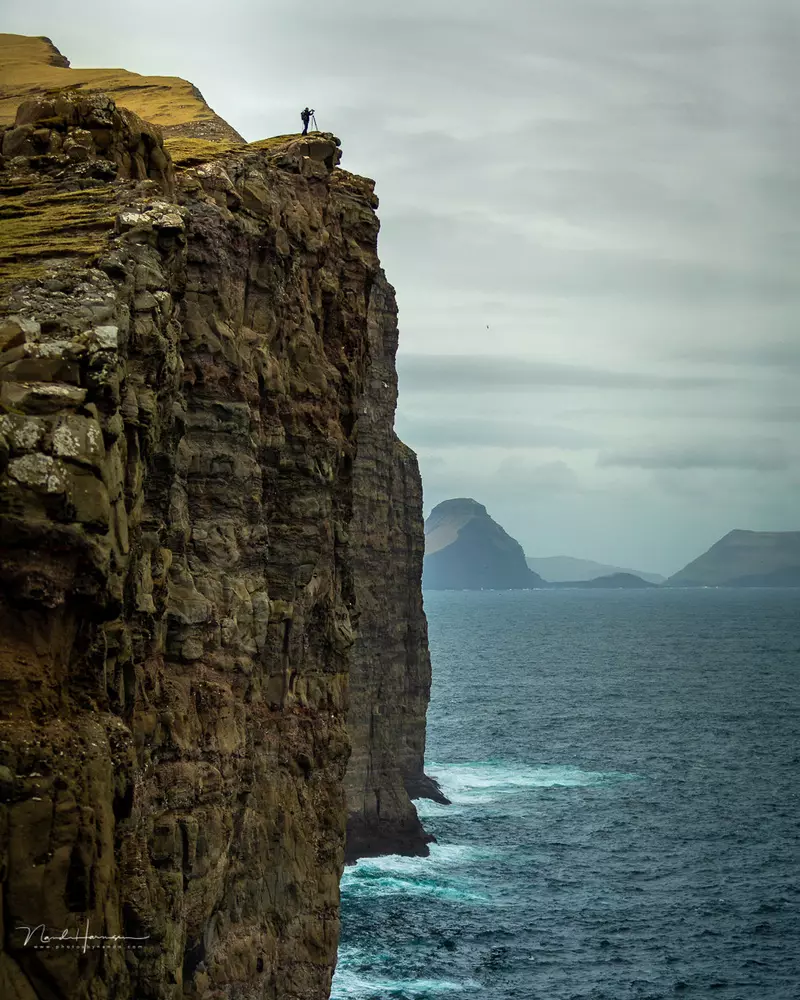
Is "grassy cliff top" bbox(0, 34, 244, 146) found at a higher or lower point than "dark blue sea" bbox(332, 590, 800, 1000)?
higher

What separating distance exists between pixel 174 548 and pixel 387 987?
1706 inches

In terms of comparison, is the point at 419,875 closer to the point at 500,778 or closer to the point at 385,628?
the point at 385,628

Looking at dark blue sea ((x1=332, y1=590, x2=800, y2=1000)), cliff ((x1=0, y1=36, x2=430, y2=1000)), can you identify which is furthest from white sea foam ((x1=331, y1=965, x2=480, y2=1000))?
cliff ((x1=0, y1=36, x2=430, y2=1000))

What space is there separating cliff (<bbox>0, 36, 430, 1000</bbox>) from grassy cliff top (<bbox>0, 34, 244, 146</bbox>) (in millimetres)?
6544

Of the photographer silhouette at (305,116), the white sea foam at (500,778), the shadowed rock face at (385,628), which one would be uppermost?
the photographer silhouette at (305,116)

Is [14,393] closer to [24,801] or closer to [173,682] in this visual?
[24,801]

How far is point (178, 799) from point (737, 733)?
4947 inches

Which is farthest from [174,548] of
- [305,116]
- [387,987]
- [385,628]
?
[385,628]

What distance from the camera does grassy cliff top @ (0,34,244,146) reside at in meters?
45.8

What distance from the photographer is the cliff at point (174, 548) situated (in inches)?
731

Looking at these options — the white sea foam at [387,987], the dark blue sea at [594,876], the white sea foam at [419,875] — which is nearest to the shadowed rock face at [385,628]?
the white sea foam at [419,875]

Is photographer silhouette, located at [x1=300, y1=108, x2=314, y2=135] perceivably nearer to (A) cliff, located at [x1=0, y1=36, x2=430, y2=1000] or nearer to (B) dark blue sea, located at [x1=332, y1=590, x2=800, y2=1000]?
(A) cliff, located at [x1=0, y1=36, x2=430, y2=1000]

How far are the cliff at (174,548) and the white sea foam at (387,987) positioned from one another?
29259mm

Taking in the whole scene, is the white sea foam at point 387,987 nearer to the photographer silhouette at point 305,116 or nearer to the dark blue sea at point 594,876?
the dark blue sea at point 594,876
